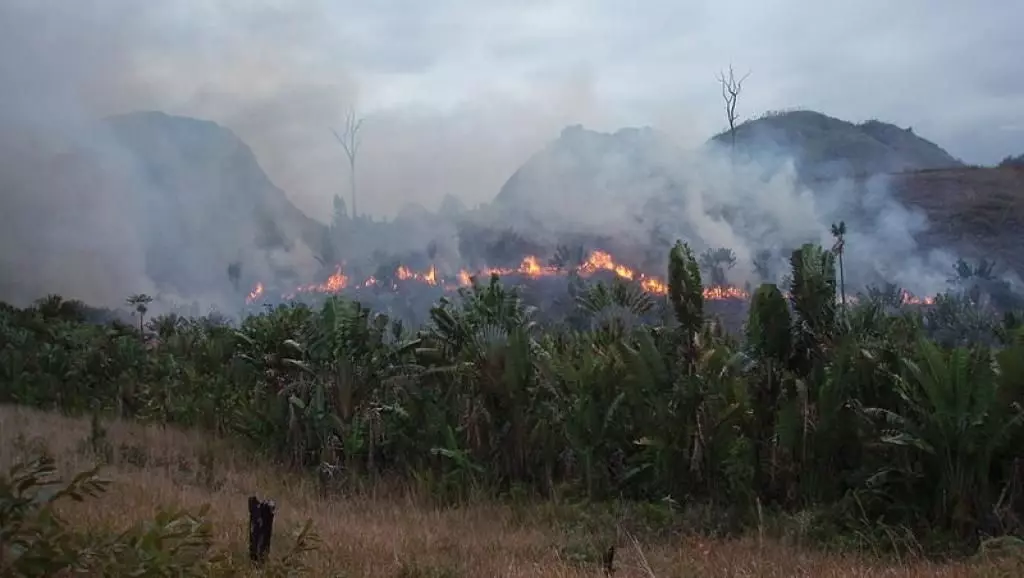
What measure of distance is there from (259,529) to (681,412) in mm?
4409

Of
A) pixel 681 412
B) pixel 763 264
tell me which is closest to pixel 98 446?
pixel 681 412

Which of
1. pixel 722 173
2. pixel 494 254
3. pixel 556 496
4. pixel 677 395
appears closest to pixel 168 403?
pixel 556 496

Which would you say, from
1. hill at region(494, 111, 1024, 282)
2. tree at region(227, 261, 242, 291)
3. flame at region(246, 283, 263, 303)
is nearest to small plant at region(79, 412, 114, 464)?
tree at region(227, 261, 242, 291)

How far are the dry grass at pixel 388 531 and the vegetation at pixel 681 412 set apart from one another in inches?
30.0

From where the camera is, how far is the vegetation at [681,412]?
6660 millimetres

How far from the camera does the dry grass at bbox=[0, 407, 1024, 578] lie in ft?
16.9

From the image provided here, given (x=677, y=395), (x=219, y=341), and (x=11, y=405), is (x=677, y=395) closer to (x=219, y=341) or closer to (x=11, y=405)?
(x=219, y=341)

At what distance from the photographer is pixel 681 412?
8.06 meters

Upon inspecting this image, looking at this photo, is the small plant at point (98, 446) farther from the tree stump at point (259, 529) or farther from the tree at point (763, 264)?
the tree at point (763, 264)

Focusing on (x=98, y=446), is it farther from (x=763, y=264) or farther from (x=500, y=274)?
(x=763, y=264)

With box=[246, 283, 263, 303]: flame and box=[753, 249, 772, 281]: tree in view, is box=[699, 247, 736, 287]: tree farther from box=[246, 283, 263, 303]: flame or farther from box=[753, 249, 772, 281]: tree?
box=[246, 283, 263, 303]: flame

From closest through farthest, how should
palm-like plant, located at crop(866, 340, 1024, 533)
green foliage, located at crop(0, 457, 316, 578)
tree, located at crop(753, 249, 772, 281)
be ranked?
green foliage, located at crop(0, 457, 316, 578) → palm-like plant, located at crop(866, 340, 1024, 533) → tree, located at crop(753, 249, 772, 281)

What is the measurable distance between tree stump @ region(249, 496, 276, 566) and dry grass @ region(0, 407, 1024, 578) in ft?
0.96

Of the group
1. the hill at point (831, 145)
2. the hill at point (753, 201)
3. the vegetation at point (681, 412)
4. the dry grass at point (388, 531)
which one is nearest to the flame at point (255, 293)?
the hill at point (753, 201)
